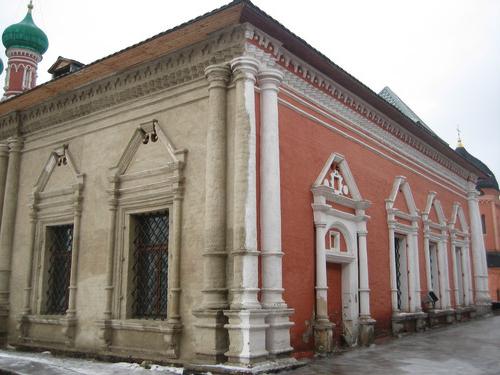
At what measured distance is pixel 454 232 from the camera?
16.9m

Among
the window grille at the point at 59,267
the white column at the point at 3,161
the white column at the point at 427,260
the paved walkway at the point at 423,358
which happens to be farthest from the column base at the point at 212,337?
the white column at the point at 427,260

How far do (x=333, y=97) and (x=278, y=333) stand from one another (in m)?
5.22

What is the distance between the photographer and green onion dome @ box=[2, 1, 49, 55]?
18.1 m

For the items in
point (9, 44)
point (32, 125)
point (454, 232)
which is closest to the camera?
point (32, 125)

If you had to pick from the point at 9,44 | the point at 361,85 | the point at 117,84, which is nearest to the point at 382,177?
the point at 361,85

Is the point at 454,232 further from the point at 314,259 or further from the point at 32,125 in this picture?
the point at 32,125

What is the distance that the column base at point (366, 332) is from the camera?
1071 centimetres

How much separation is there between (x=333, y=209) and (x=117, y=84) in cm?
491

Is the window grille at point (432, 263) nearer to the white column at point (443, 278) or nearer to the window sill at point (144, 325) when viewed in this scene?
the white column at point (443, 278)

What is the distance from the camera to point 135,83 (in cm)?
1040

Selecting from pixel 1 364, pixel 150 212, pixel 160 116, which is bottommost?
pixel 1 364

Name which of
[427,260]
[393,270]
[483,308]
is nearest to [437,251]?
[427,260]

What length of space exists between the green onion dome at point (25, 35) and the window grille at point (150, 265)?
1104cm

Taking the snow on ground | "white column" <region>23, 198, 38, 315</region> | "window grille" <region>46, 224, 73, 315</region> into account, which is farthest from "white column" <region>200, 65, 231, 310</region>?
"white column" <region>23, 198, 38, 315</region>
